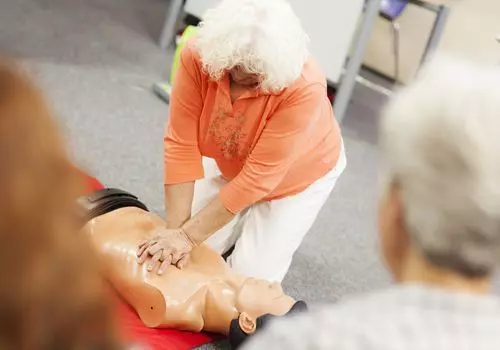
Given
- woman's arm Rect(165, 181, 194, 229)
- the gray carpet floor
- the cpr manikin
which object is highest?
woman's arm Rect(165, 181, 194, 229)

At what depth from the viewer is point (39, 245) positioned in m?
0.46

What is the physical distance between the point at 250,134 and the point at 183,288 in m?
0.44

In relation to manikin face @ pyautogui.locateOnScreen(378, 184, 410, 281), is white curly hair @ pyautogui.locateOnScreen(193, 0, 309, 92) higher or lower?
lower

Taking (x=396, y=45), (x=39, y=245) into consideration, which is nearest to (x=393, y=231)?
(x=39, y=245)

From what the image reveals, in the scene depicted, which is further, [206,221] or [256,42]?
[206,221]

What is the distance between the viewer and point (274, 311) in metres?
1.82

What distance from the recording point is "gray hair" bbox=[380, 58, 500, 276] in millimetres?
798

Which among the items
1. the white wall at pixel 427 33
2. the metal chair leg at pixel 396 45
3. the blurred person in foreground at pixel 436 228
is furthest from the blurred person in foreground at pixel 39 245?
the metal chair leg at pixel 396 45

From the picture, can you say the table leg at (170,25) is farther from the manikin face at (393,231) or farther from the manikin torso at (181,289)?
the manikin face at (393,231)

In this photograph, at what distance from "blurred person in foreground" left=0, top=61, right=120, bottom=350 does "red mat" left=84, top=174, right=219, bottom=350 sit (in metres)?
1.23

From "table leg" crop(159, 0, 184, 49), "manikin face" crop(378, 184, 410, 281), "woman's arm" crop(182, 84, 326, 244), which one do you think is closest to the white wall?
"table leg" crop(159, 0, 184, 49)

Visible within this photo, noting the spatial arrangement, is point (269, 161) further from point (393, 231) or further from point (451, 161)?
point (451, 161)

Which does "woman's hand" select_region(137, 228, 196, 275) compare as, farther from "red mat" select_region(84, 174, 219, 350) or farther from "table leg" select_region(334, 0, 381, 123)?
"table leg" select_region(334, 0, 381, 123)

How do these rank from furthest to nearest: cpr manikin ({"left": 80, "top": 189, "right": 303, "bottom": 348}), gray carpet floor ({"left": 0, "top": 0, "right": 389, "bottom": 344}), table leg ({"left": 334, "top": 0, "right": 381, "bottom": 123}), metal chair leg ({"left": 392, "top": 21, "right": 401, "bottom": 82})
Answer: metal chair leg ({"left": 392, "top": 21, "right": 401, "bottom": 82})
table leg ({"left": 334, "top": 0, "right": 381, "bottom": 123})
gray carpet floor ({"left": 0, "top": 0, "right": 389, "bottom": 344})
cpr manikin ({"left": 80, "top": 189, "right": 303, "bottom": 348})
